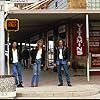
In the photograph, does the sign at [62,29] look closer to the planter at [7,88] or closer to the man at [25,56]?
the man at [25,56]

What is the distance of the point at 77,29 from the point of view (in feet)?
70.6

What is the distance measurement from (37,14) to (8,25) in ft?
12.8

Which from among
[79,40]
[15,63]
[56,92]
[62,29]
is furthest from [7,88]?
[62,29]

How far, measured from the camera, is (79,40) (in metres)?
21.4

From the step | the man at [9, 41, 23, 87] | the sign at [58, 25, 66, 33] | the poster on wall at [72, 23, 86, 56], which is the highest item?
the sign at [58, 25, 66, 33]

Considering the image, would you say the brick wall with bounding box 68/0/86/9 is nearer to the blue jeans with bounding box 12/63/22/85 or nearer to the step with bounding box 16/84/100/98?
the blue jeans with bounding box 12/63/22/85

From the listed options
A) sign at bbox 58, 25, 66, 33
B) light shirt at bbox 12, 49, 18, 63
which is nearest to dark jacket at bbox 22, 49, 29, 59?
sign at bbox 58, 25, 66, 33

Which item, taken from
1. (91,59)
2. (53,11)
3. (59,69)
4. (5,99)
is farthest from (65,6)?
(5,99)

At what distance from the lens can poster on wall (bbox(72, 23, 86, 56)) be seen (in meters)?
21.4

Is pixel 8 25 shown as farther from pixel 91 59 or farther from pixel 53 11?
pixel 91 59

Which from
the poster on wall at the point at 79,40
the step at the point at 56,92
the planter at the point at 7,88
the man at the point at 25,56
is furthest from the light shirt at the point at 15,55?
the man at the point at 25,56

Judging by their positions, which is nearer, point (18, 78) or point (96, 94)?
point (96, 94)

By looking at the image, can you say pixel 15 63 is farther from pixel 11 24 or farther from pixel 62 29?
pixel 62 29

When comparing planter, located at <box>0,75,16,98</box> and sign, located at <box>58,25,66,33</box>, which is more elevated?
sign, located at <box>58,25,66,33</box>
